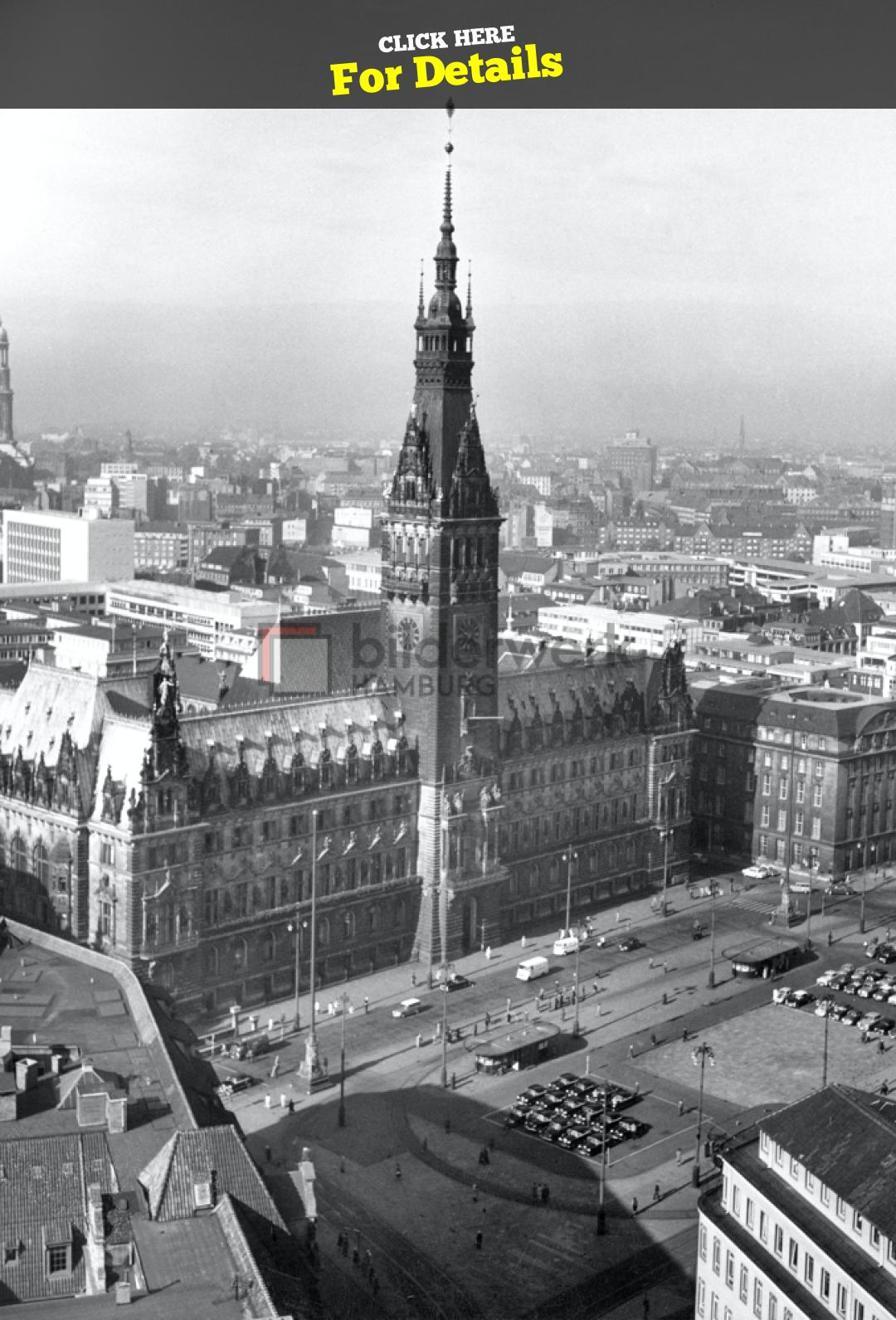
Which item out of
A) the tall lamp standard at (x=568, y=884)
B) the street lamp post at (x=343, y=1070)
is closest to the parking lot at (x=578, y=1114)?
the street lamp post at (x=343, y=1070)

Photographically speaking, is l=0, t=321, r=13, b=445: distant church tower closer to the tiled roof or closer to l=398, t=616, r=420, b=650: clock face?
l=398, t=616, r=420, b=650: clock face

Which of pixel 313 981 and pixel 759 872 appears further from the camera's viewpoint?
pixel 759 872

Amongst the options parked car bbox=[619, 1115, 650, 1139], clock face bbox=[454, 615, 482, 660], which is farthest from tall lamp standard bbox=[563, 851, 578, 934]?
parked car bbox=[619, 1115, 650, 1139]

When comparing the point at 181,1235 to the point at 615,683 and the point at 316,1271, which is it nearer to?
the point at 316,1271

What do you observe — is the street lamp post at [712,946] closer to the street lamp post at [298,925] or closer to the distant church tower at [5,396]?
the street lamp post at [298,925]

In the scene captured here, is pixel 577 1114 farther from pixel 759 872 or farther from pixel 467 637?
pixel 759 872

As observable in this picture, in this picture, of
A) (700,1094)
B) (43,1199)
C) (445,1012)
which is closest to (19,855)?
(445,1012)

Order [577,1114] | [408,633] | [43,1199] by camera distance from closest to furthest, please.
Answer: [43,1199] < [577,1114] < [408,633]

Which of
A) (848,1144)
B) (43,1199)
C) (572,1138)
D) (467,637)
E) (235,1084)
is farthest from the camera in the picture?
(467,637)
